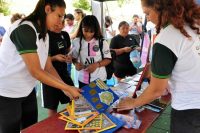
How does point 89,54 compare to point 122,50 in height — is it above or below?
above

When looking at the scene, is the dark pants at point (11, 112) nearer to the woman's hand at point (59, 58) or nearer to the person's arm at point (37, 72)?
the person's arm at point (37, 72)

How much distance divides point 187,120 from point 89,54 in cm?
141

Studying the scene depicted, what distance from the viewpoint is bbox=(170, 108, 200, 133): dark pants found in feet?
3.93

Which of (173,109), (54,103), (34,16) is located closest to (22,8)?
(54,103)

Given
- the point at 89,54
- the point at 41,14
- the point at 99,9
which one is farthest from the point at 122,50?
the point at 41,14

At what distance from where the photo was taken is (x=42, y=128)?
1425 millimetres

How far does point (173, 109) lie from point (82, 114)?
0.57m

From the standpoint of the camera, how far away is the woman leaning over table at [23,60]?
4.39 ft

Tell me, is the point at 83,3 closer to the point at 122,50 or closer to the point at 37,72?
the point at 122,50

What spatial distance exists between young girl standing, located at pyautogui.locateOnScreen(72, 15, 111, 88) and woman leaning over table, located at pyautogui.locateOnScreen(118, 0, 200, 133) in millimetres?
1258

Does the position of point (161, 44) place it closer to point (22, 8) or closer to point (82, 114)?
point (82, 114)

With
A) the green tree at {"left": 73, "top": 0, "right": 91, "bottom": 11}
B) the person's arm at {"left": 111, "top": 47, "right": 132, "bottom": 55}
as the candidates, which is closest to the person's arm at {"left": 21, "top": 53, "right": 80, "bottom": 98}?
the person's arm at {"left": 111, "top": 47, "right": 132, "bottom": 55}

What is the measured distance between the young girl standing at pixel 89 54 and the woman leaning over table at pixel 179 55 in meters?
1.26

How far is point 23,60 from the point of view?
1388mm
